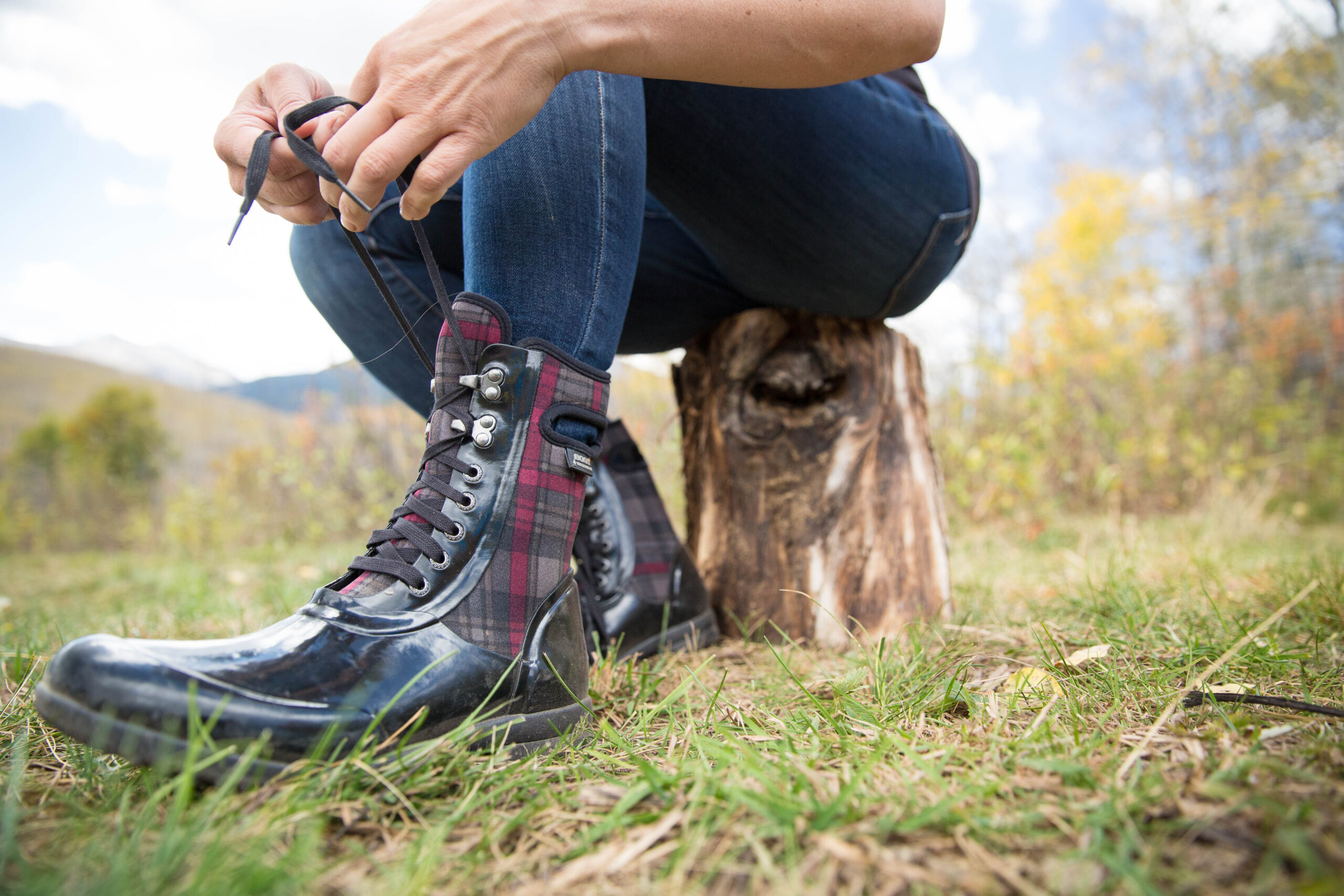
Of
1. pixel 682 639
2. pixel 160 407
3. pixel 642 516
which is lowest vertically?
pixel 682 639

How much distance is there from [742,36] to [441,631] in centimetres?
82

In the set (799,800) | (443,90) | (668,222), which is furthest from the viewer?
(668,222)

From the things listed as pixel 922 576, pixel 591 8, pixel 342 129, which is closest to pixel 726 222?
pixel 591 8

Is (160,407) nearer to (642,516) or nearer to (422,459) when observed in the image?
(642,516)

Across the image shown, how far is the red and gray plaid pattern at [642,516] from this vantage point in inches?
55.8

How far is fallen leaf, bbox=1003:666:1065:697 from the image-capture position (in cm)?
93

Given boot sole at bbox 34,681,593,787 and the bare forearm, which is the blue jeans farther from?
boot sole at bbox 34,681,593,787

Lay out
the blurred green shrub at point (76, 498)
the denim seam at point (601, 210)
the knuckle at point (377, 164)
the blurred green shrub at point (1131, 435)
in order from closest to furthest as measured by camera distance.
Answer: the knuckle at point (377, 164) → the denim seam at point (601, 210) → the blurred green shrub at point (1131, 435) → the blurred green shrub at point (76, 498)

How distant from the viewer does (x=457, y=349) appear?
3.01 feet

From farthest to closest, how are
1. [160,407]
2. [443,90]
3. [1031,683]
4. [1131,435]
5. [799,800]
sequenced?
[160,407] → [1131,435] → [1031,683] → [443,90] → [799,800]

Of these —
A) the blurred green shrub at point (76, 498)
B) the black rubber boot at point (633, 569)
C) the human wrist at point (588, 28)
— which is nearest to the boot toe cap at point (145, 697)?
the black rubber boot at point (633, 569)

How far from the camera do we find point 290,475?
5.62 m

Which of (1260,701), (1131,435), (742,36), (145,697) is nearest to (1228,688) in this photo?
(1260,701)

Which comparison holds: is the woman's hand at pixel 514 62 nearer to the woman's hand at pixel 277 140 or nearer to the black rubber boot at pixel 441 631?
the woman's hand at pixel 277 140
